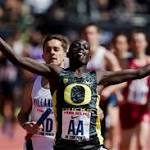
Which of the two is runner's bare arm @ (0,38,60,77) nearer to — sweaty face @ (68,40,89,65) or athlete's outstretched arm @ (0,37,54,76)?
athlete's outstretched arm @ (0,37,54,76)

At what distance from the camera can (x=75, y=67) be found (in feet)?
23.1

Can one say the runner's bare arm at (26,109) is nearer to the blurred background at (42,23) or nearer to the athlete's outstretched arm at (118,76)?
the athlete's outstretched arm at (118,76)

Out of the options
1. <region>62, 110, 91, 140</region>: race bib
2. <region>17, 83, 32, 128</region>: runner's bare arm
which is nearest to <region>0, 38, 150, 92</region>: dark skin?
<region>62, 110, 91, 140</region>: race bib

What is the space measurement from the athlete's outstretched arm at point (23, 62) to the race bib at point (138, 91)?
4.71 m

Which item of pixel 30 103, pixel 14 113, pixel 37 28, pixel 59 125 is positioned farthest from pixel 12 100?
pixel 59 125

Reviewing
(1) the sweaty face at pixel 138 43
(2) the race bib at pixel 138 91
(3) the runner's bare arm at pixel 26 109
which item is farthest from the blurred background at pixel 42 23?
(3) the runner's bare arm at pixel 26 109

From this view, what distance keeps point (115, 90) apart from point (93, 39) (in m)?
0.79

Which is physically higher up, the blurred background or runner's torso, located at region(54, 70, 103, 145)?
the blurred background

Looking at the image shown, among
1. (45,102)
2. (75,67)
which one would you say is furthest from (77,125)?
(45,102)

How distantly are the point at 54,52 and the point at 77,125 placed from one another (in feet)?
3.69

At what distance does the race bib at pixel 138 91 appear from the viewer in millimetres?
11641

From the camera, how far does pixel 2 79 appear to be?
17391 millimetres

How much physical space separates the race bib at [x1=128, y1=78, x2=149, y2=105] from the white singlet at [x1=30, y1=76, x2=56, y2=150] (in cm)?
384

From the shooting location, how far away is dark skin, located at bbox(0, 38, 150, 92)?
6.94 meters
